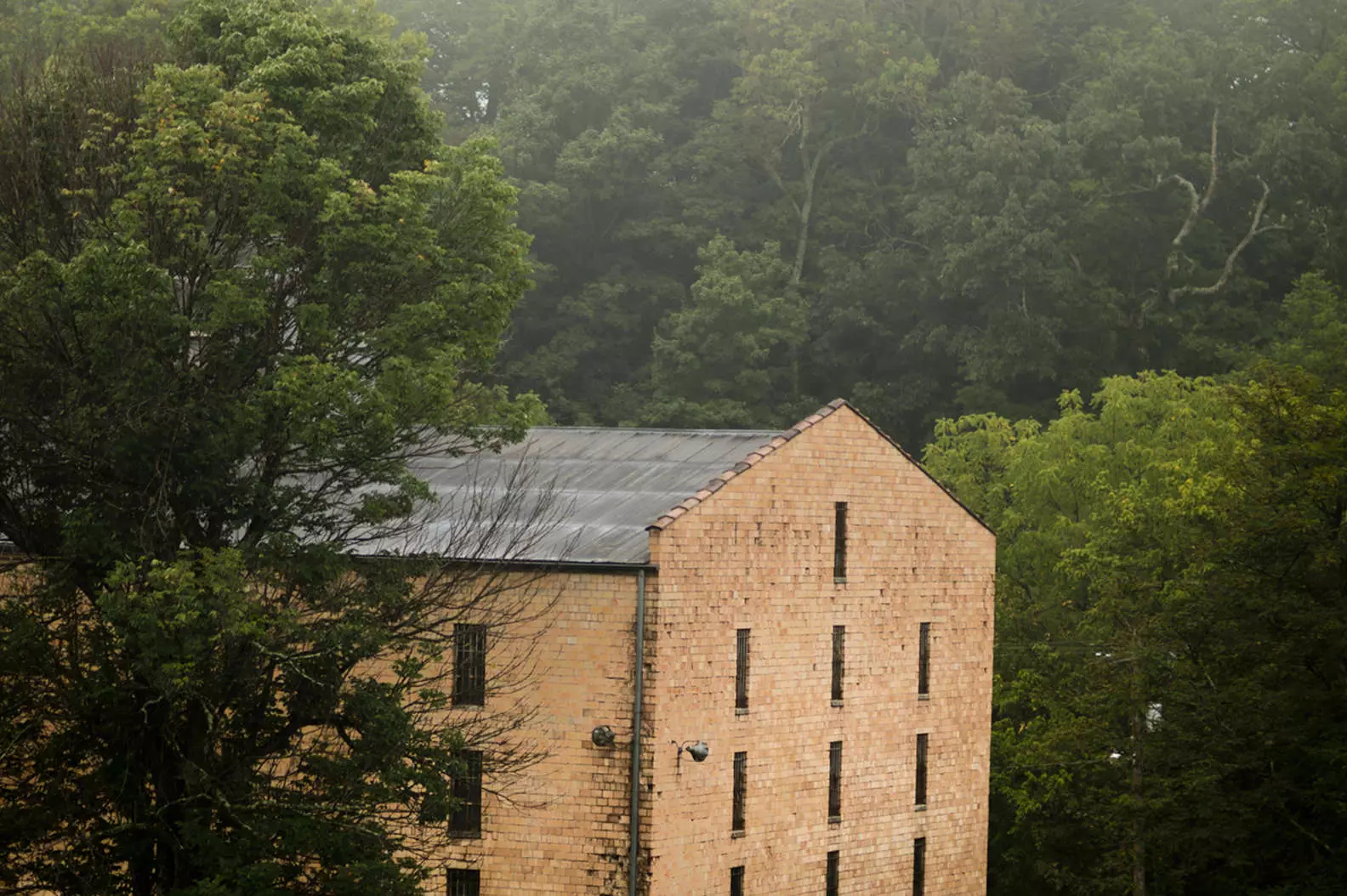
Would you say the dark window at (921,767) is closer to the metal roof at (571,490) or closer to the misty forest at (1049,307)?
the misty forest at (1049,307)

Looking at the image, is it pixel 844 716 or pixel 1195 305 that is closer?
pixel 844 716

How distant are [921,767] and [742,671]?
607cm

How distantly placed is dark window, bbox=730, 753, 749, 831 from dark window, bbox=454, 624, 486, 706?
15.8 ft

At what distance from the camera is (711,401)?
73.3m

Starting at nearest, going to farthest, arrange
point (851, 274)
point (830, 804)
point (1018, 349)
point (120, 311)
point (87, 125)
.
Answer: point (120, 311), point (87, 125), point (830, 804), point (1018, 349), point (851, 274)

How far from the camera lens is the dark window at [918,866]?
40344mm

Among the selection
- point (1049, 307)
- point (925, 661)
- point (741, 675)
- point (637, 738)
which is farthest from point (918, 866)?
point (1049, 307)

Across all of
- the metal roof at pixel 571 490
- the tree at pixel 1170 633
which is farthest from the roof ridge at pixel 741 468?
the tree at pixel 1170 633

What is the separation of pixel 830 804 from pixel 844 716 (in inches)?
68.0

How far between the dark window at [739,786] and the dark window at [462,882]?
15.8ft

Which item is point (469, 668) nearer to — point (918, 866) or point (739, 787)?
point (739, 787)

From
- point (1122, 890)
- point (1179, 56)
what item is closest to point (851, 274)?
point (1179, 56)

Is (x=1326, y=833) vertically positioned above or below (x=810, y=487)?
below

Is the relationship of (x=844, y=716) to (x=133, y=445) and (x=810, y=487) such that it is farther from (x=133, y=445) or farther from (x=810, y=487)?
(x=133, y=445)
